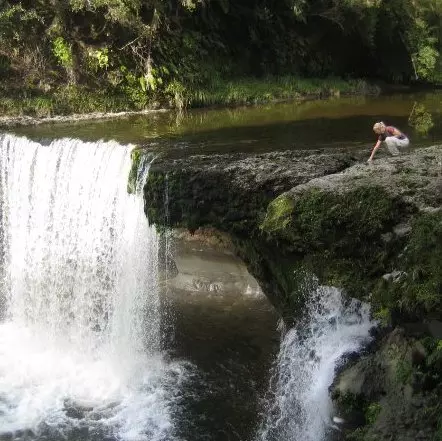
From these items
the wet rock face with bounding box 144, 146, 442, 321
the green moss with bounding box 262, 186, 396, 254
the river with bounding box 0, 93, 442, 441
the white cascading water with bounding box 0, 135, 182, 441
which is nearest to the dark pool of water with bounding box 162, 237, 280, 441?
the river with bounding box 0, 93, 442, 441

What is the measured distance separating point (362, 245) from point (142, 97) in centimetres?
1092

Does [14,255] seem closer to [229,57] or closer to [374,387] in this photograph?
[374,387]

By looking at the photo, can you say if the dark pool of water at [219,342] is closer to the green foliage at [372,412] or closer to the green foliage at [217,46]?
the green foliage at [372,412]

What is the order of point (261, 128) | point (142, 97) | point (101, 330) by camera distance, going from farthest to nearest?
point (142, 97) < point (261, 128) < point (101, 330)

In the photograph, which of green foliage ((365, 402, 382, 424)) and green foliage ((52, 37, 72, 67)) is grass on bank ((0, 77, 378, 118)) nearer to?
green foliage ((52, 37, 72, 67))

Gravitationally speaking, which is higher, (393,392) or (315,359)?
(393,392)

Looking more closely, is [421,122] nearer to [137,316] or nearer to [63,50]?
[137,316]

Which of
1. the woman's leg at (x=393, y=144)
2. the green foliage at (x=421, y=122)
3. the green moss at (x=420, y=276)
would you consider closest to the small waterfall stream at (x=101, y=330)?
the green moss at (x=420, y=276)

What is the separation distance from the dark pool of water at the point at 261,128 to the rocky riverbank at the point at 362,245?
216 cm

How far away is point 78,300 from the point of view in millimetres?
9430

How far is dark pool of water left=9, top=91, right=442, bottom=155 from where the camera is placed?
1012 centimetres

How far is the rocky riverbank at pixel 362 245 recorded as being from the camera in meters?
4.79

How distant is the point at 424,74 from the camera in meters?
22.0

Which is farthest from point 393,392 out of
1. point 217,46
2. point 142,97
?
point 217,46
